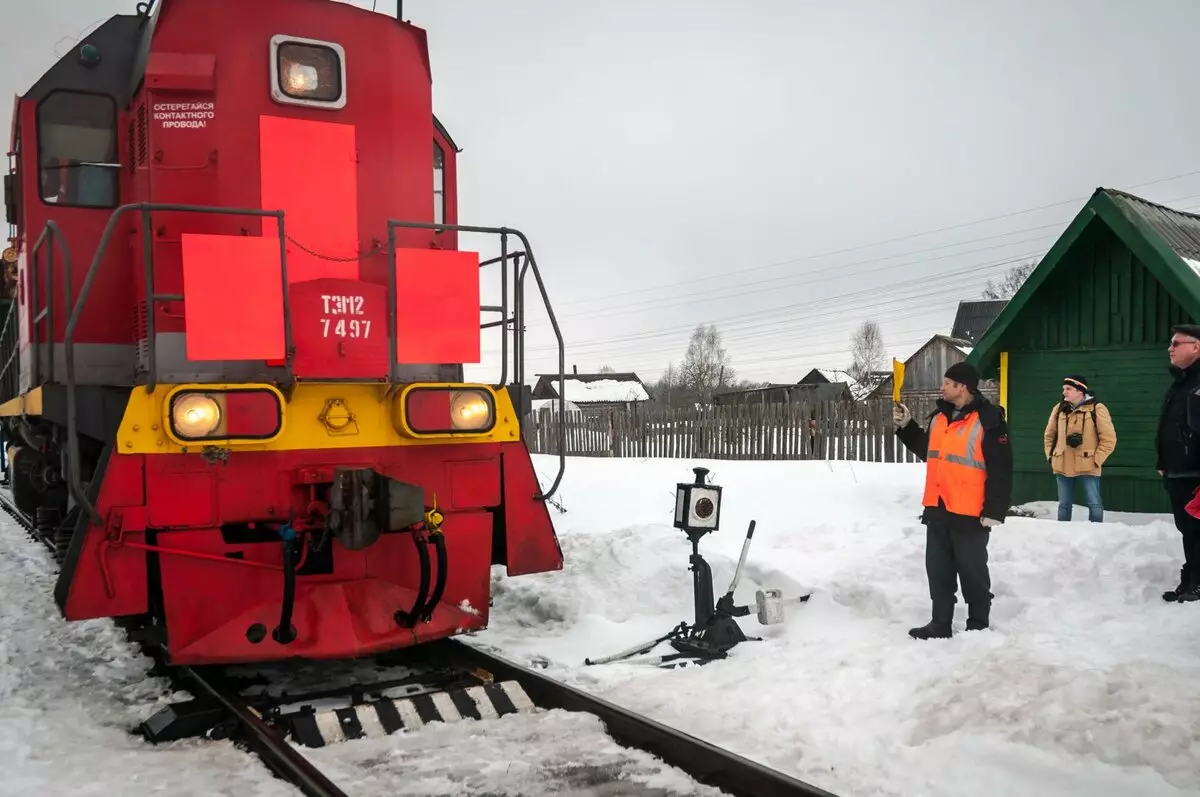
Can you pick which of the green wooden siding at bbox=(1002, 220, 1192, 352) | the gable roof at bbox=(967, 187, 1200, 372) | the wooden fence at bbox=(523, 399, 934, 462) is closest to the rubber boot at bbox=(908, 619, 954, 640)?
the gable roof at bbox=(967, 187, 1200, 372)

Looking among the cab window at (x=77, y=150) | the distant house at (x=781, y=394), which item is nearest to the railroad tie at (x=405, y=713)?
the cab window at (x=77, y=150)

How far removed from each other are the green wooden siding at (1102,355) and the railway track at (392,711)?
7.16 m

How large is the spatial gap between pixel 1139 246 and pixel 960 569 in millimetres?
4968

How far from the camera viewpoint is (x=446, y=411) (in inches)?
184

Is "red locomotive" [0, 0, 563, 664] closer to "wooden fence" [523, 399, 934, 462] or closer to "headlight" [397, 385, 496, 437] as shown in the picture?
"headlight" [397, 385, 496, 437]

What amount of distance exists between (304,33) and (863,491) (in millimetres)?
8195

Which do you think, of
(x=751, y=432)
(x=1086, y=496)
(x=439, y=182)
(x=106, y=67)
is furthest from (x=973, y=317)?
(x=106, y=67)

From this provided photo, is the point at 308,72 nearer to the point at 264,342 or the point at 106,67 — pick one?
the point at 106,67

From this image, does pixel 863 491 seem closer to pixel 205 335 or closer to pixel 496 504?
pixel 496 504

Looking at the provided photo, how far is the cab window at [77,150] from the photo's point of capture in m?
5.05

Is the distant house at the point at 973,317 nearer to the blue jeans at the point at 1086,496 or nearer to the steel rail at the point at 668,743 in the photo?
the blue jeans at the point at 1086,496

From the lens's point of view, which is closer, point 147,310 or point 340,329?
point 147,310

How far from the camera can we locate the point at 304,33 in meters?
5.01

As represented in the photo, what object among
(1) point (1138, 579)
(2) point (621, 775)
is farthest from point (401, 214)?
(1) point (1138, 579)
